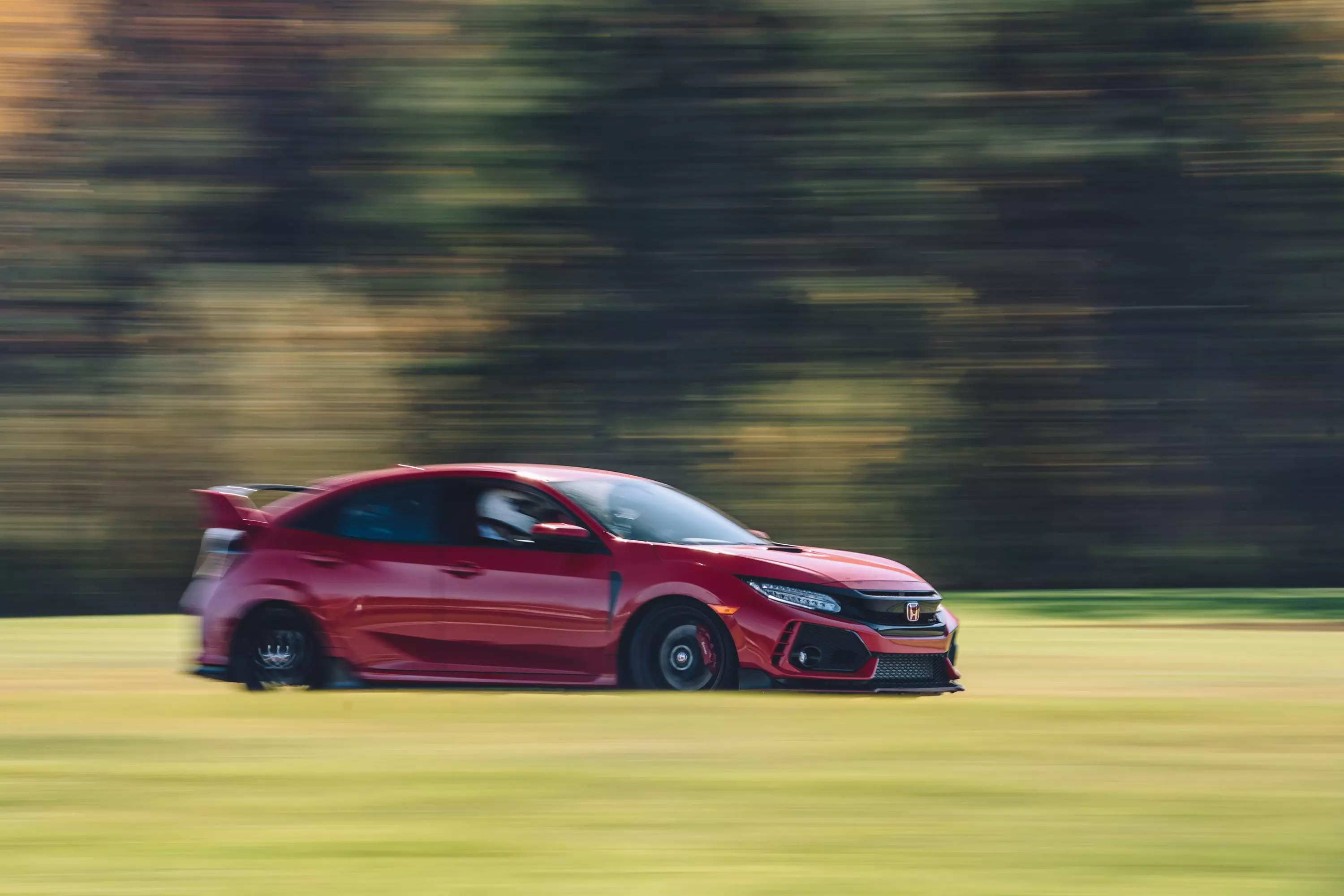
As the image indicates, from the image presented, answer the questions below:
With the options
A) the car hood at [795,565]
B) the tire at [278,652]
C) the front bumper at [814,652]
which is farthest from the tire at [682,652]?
the tire at [278,652]

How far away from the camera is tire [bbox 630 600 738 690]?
10109mm

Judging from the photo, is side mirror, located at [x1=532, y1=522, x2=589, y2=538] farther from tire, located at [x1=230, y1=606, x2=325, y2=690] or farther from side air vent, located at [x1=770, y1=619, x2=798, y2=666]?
tire, located at [x1=230, y1=606, x2=325, y2=690]

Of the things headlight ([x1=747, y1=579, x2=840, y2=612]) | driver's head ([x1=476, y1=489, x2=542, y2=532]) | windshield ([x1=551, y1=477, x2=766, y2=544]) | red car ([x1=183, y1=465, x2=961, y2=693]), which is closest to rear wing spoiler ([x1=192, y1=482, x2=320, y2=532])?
red car ([x1=183, y1=465, x2=961, y2=693])

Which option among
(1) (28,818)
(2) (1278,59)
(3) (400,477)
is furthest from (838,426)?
(1) (28,818)

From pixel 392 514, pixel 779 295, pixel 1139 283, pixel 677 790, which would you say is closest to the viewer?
pixel 677 790

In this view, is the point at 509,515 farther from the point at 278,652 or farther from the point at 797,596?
the point at 797,596

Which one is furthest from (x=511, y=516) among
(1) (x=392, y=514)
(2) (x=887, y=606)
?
(2) (x=887, y=606)

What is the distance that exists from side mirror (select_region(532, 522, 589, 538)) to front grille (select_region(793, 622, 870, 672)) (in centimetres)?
130

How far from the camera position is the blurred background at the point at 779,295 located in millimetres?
23844

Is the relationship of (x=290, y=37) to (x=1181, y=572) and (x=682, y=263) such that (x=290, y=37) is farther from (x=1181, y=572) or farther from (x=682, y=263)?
(x=1181, y=572)

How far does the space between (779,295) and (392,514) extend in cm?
1354

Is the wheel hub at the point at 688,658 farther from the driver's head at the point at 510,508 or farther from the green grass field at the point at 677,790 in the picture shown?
the driver's head at the point at 510,508

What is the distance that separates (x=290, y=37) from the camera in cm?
2516

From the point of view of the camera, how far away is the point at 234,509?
441 inches
